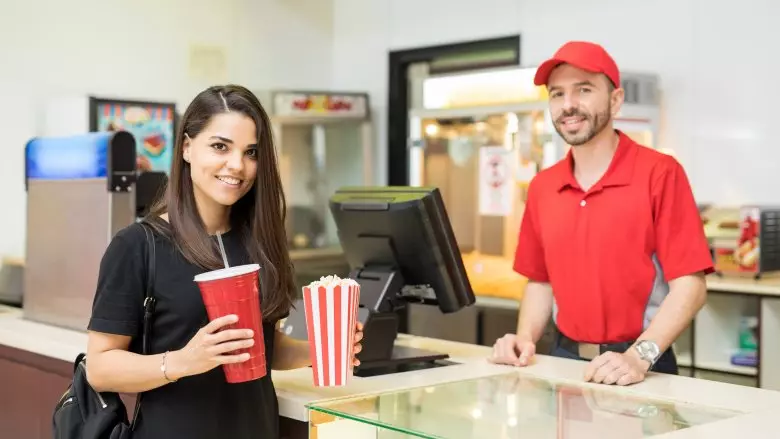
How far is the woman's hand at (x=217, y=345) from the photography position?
1.73 metres

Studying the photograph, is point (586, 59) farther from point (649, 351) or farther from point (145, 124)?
point (145, 124)

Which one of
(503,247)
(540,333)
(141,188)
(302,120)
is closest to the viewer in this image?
(540,333)

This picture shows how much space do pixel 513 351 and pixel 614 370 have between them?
37 cm

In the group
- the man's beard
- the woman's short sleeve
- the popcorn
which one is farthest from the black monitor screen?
the woman's short sleeve

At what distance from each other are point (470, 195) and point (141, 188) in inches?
105

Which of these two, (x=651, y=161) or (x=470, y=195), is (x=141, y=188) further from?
(x=470, y=195)

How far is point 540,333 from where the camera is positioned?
9.64 ft

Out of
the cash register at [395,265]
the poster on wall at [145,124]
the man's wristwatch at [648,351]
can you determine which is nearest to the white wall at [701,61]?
the poster on wall at [145,124]

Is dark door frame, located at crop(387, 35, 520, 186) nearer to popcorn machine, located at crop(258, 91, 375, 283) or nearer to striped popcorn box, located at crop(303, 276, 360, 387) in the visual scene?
popcorn machine, located at crop(258, 91, 375, 283)

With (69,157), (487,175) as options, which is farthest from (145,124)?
(69,157)

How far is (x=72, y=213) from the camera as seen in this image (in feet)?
10.9

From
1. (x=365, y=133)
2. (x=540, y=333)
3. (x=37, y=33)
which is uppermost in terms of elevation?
(x=37, y=33)

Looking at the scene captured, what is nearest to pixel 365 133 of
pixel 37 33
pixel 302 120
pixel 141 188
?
pixel 302 120

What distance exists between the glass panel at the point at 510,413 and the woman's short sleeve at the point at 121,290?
428 millimetres
